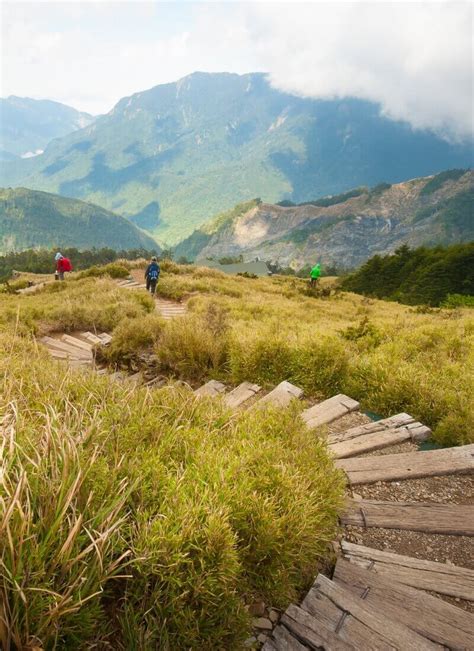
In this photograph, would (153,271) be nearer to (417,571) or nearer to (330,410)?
(330,410)

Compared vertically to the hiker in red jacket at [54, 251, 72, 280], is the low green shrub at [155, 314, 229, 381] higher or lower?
higher

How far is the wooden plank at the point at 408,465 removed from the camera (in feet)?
11.5

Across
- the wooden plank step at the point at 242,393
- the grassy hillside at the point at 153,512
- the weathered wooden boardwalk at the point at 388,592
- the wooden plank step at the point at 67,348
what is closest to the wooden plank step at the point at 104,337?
the wooden plank step at the point at 67,348

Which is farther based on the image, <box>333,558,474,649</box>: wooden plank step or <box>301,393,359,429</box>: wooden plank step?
<box>301,393,359,429</box>: wooden plank step

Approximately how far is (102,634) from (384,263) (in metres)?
74.7

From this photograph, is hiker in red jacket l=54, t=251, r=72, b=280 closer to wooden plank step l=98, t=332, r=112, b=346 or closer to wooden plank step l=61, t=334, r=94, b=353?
wooden plank step l=98, t=332, r=112, b=346

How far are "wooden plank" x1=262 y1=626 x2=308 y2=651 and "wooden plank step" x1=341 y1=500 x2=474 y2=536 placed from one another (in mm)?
1083

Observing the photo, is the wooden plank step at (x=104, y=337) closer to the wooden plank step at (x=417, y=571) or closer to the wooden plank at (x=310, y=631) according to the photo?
the wooden plank step at (x=417, y=571)

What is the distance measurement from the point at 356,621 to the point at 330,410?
288 centimetres

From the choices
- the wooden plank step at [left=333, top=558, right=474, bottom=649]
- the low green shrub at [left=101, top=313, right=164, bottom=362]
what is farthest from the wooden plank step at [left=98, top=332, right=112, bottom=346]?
the wooden plank step at [left=333, top=558, right=474, bottom=649]

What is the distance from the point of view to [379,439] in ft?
13.4

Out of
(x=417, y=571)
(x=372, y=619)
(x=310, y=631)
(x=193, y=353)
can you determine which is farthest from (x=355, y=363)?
(x=310, y=631)

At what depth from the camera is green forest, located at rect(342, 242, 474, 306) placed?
56000mm

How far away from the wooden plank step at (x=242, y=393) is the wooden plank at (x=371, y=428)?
1379mm
